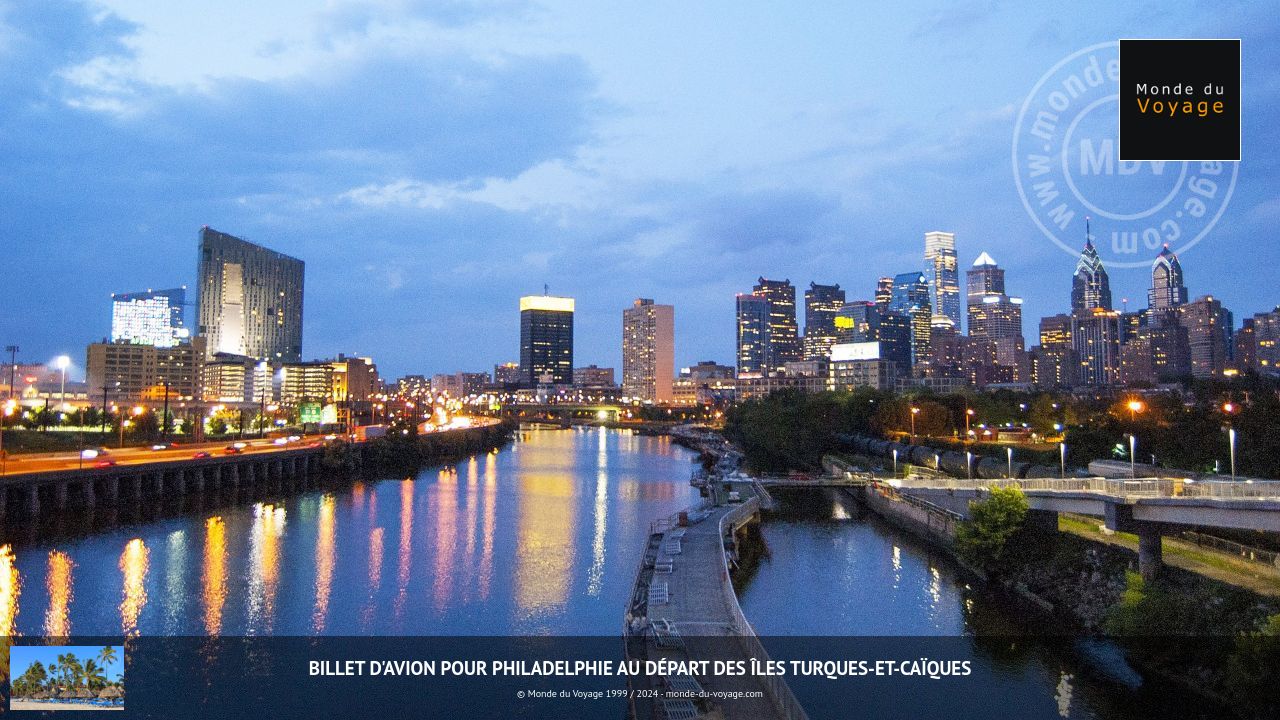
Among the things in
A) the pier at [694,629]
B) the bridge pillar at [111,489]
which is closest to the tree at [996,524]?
the pier at [694,629]

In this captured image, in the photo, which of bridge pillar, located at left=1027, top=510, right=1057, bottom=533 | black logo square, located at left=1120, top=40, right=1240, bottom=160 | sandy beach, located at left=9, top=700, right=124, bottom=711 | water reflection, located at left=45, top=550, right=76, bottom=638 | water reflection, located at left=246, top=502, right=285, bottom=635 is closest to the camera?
sandy beach, located at left=9, top=700, right=124, bottom=711

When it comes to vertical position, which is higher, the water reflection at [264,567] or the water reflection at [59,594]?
the water reflection at [59,594]

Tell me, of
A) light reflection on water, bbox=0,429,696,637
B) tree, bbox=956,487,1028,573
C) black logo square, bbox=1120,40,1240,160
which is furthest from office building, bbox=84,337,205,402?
black logo square, bbox=1120,40,1240,160

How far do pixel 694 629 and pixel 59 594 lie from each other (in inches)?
1039

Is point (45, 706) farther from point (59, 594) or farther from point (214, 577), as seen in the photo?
point (214, 577)

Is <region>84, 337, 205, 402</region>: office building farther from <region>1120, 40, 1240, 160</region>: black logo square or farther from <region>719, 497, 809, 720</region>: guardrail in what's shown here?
<region>1120, 40, 1240, 160</region>: black logo square

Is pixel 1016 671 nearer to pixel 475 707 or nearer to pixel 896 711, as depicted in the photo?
pixel 896 711

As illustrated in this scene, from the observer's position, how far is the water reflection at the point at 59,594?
2895 centimetres

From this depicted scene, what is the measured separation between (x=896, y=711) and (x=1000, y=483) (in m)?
20.8

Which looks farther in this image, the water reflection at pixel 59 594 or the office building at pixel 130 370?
the office building at pixel 130 370

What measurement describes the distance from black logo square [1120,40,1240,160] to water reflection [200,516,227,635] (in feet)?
115

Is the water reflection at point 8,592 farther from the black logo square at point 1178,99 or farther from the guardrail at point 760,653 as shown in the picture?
the black logo square at point 1178,99

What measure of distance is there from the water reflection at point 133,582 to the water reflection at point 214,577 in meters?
2.26

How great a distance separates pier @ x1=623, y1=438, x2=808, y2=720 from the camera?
1866 centimetres
